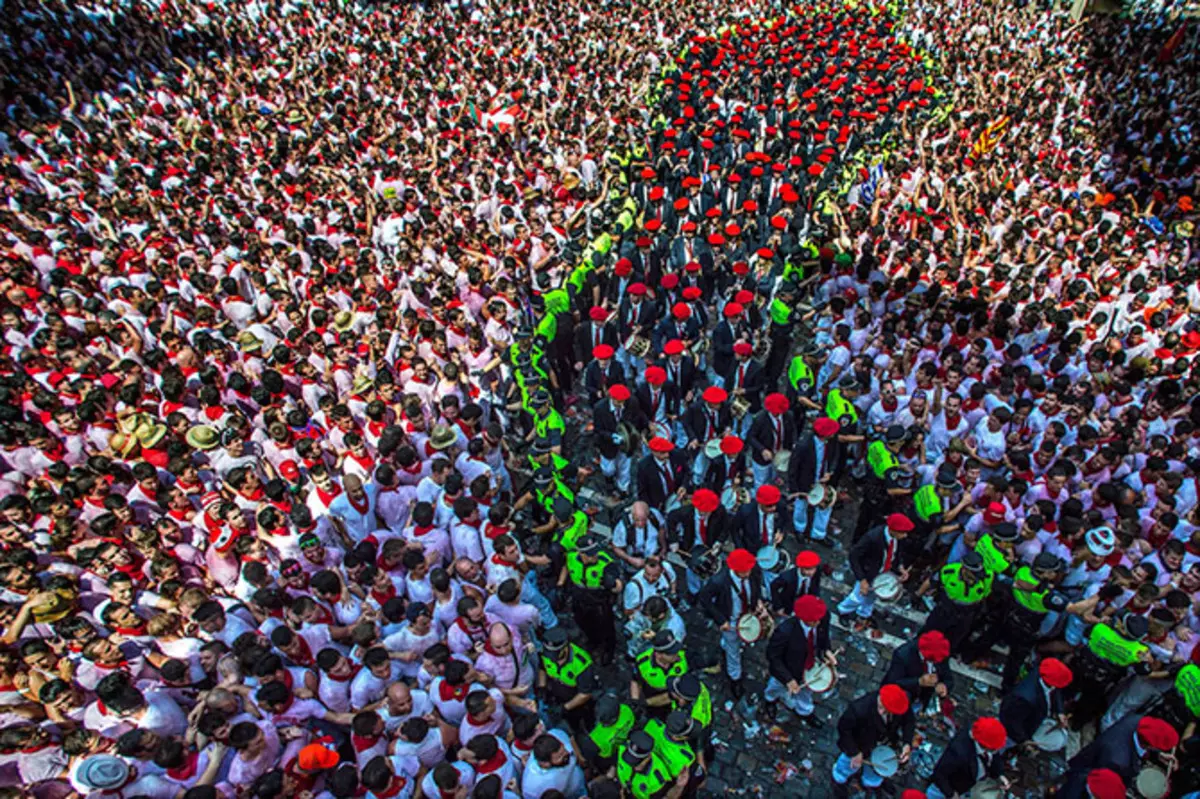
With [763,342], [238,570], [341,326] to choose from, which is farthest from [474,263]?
[238,570]

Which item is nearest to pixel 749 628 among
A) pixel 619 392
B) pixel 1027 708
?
pixel 1027 708

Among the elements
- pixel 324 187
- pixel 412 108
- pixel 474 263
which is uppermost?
pixel 412 108

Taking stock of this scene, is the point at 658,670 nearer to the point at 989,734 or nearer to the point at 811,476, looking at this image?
the point at 989,734

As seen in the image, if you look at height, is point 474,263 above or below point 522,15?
below

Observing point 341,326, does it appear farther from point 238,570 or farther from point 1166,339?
point 1166,339

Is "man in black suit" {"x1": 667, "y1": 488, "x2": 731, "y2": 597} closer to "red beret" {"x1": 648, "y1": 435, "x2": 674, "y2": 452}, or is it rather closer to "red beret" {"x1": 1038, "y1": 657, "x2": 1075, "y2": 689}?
"red beret" {"x1": 648, "y1": 435, "x2": 674, "y2": 452}

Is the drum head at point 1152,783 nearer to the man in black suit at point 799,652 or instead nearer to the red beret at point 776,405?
the man in black suit at point 799,652
